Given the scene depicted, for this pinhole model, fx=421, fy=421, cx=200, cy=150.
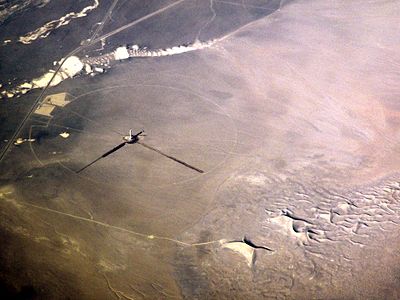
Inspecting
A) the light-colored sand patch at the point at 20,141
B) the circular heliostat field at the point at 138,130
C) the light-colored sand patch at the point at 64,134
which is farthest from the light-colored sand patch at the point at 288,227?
the light-colored sand patch at the point at 20,141

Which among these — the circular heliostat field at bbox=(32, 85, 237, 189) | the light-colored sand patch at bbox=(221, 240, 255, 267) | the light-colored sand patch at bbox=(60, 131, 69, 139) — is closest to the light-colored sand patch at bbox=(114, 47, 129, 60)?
the circular heliostat field at bbox=(32, 85, 237, 189)

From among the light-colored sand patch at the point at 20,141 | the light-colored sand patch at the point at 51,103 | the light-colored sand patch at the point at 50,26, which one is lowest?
the light-colored sand patch at the point at 20,141

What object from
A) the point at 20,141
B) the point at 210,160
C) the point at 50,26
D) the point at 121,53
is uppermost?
the point at 50,26

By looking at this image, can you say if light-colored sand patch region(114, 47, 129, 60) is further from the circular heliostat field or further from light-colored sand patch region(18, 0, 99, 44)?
light-colored sand patch region(18, 0, 99, 44)

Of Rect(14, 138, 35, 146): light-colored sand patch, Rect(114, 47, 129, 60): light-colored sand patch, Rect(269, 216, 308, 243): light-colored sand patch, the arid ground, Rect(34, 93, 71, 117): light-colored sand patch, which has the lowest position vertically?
Rect(269, 216, 308, 243): light-colored sand patch

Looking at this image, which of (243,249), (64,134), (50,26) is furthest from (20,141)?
(243,249)

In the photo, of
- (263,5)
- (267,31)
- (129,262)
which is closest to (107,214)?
(129,262)

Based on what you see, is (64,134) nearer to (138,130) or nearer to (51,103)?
(51,103)

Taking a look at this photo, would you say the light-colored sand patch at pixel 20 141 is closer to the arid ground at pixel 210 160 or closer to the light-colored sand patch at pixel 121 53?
the arid ground at pixel 210 160
